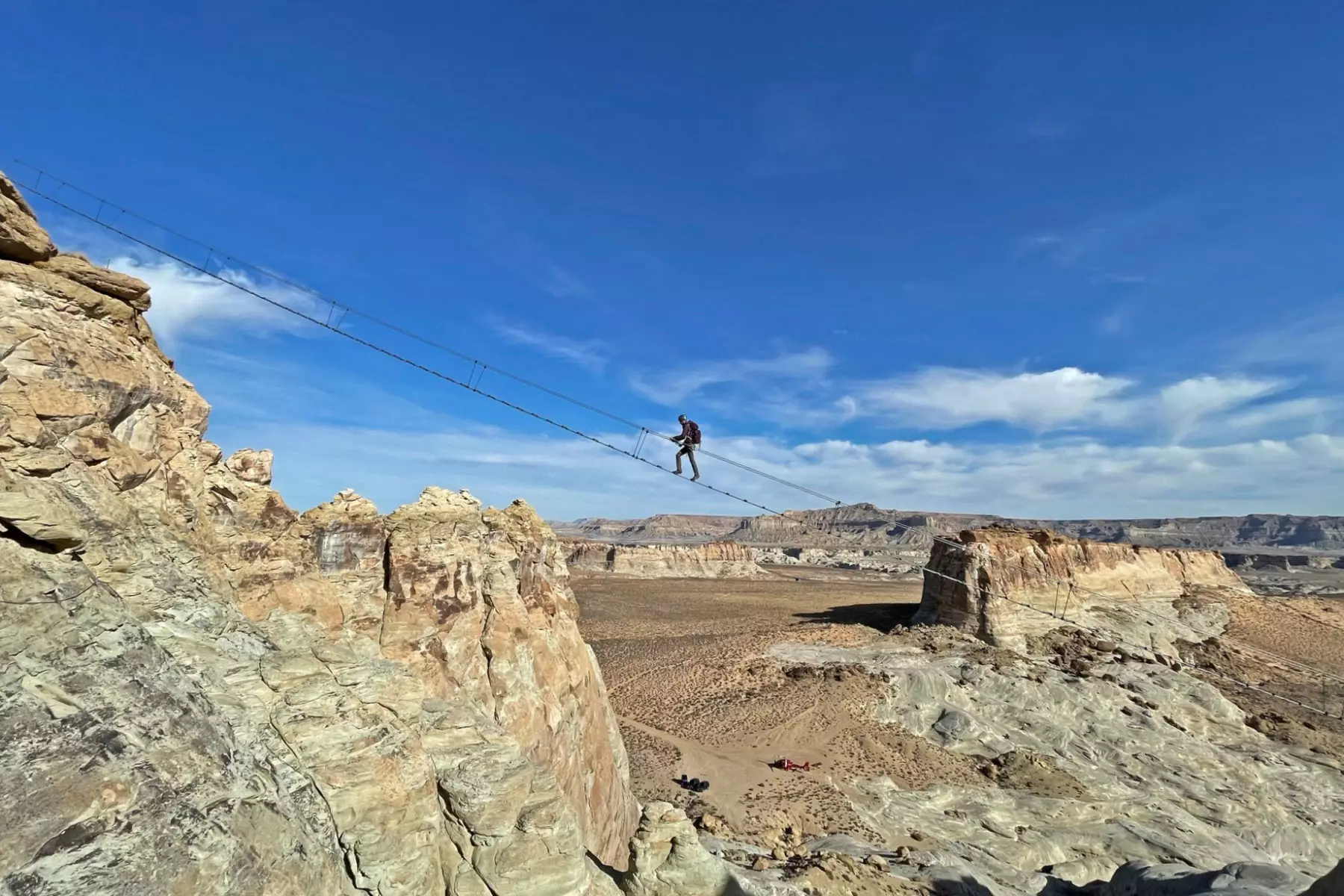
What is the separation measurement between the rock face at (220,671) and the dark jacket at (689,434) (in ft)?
23.5

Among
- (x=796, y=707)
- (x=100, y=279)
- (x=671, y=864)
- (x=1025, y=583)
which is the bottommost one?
(x=796, y=707)

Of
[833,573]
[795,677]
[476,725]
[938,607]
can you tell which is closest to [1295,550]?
[833,573]

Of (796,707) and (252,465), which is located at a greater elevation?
(252,465)

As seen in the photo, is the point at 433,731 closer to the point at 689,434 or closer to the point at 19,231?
the point at 19,231

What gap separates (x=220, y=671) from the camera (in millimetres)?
7785

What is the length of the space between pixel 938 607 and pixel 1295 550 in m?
213

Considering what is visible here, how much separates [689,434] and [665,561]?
292ft

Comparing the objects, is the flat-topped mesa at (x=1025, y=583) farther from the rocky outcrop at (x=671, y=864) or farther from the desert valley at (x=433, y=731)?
the rocky outcrop at (x=671, y=864)

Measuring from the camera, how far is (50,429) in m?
7.32

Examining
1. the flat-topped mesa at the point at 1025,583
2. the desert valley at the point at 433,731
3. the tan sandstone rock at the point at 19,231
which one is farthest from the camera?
the flat-topped mesa at the point at 1025,583

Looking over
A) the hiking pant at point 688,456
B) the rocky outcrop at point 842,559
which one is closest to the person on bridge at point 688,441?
the hiking pant at point 688,456

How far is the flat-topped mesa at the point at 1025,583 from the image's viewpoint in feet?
128

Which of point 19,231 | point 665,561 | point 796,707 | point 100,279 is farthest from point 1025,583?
point 665,561

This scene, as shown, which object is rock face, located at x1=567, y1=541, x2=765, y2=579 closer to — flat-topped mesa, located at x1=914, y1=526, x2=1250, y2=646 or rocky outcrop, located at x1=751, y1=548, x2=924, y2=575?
rocky outcrop, located at x1=751, y1=548, x2=924, y2=575
